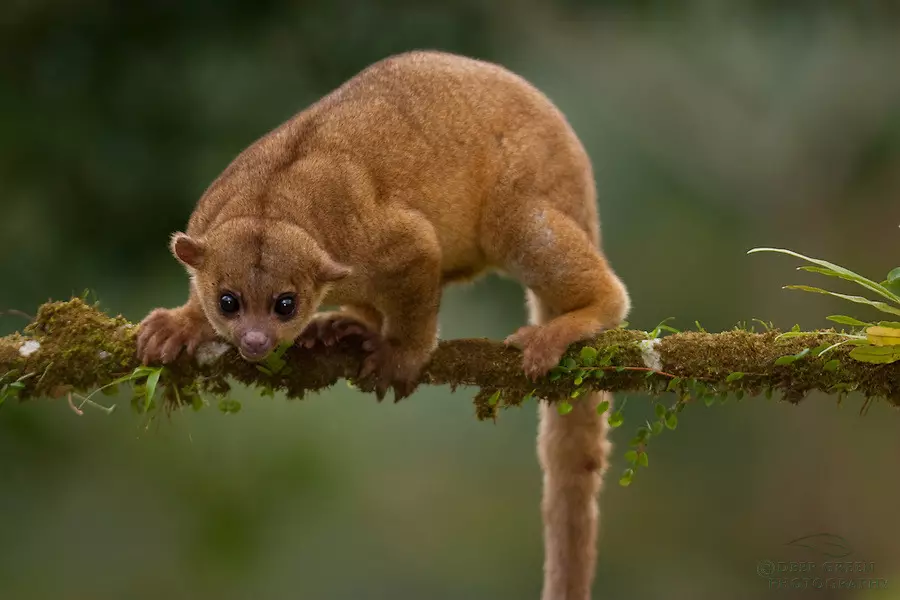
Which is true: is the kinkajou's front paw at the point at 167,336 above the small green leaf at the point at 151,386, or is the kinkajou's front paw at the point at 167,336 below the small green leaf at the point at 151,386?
above

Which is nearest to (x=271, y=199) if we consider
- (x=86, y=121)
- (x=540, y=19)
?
(x=86, y=121)

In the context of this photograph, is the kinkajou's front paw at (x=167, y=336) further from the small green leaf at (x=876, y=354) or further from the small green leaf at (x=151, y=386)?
the small green leaf at (x=876, y=354)

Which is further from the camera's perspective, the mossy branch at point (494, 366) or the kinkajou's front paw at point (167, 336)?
the kinkajou's front paw at point (167, 336)

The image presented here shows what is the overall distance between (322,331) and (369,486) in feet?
11.7

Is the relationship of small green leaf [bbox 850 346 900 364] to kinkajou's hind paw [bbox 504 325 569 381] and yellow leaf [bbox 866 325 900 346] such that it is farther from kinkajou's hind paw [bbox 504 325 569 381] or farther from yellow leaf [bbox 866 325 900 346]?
kinkajou's hind paw [bbox 504 325 569 381]

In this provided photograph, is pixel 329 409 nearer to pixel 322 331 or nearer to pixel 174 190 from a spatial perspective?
pixel 174 190

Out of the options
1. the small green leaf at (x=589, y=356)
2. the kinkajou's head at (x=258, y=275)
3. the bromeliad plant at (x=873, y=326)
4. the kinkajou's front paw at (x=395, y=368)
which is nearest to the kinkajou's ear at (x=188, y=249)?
the kinkajou's head at (x=258, y=275)

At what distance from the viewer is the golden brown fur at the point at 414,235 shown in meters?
3.82

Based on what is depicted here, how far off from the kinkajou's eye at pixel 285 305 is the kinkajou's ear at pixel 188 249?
0.36 metres

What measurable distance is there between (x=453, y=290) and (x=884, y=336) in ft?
13.0

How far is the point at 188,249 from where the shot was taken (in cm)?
378

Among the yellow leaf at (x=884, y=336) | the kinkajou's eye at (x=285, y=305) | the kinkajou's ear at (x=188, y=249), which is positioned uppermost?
the kinkajou's ear at (x=188, y=249)

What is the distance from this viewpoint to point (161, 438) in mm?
7094

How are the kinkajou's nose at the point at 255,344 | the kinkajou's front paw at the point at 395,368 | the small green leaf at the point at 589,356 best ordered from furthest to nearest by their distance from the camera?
the kinkajou's front paw at the point at 395,368 < the small green leaf at the point at 589,356 < the kinkajou's nose at the point at 255,344
